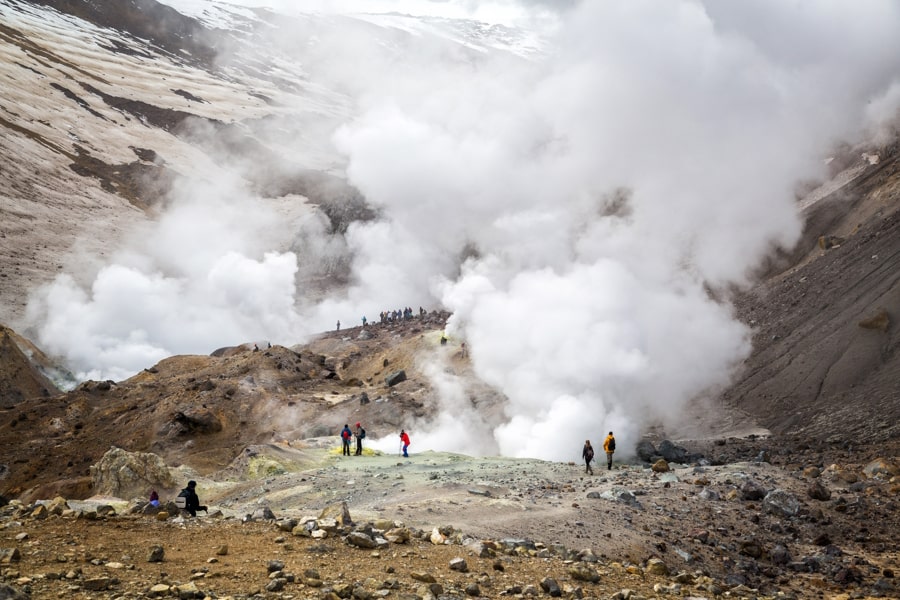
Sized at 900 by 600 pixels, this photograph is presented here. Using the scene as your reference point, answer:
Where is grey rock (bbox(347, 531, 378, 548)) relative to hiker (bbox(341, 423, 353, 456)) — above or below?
below

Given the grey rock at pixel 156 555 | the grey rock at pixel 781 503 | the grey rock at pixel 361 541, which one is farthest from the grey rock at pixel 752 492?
the grey rock at pixel 156 555

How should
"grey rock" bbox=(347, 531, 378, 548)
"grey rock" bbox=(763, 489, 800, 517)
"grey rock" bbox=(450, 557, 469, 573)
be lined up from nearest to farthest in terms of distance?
1. "grey rock" bbox=(450, 557, 469, 573)
2. "grey rock" bbox=(347, 531, 378, 548)
3. "grey rock" bbox=(763, 489, 800, 517)

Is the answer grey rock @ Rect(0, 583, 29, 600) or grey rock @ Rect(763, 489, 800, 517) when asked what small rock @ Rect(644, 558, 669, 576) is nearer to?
grey rock @ Rect(763, 489, 800, 517)

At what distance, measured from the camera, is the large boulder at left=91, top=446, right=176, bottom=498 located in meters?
17.1

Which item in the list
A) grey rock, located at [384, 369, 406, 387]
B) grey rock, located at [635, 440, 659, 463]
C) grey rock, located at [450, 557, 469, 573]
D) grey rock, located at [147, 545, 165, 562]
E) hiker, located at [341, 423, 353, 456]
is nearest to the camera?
grey rock, located at [147, 545, 165, 562]

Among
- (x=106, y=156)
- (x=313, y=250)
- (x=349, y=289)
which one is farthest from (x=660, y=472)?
(x=106, y=156)

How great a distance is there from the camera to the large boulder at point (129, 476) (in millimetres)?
17109

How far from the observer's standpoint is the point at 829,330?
21312 mm

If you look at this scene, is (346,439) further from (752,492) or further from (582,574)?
(582,574)

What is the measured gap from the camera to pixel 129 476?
17250 mm

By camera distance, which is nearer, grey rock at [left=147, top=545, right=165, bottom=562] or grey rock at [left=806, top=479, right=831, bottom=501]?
grey rock at [left=147, top=545, right=165, bottom=562]

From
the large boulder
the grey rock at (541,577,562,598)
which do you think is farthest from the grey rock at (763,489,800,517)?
the large boulder

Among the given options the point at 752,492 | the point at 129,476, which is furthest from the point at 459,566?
the point at 129,476

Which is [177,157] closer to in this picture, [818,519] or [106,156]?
[106,156]
